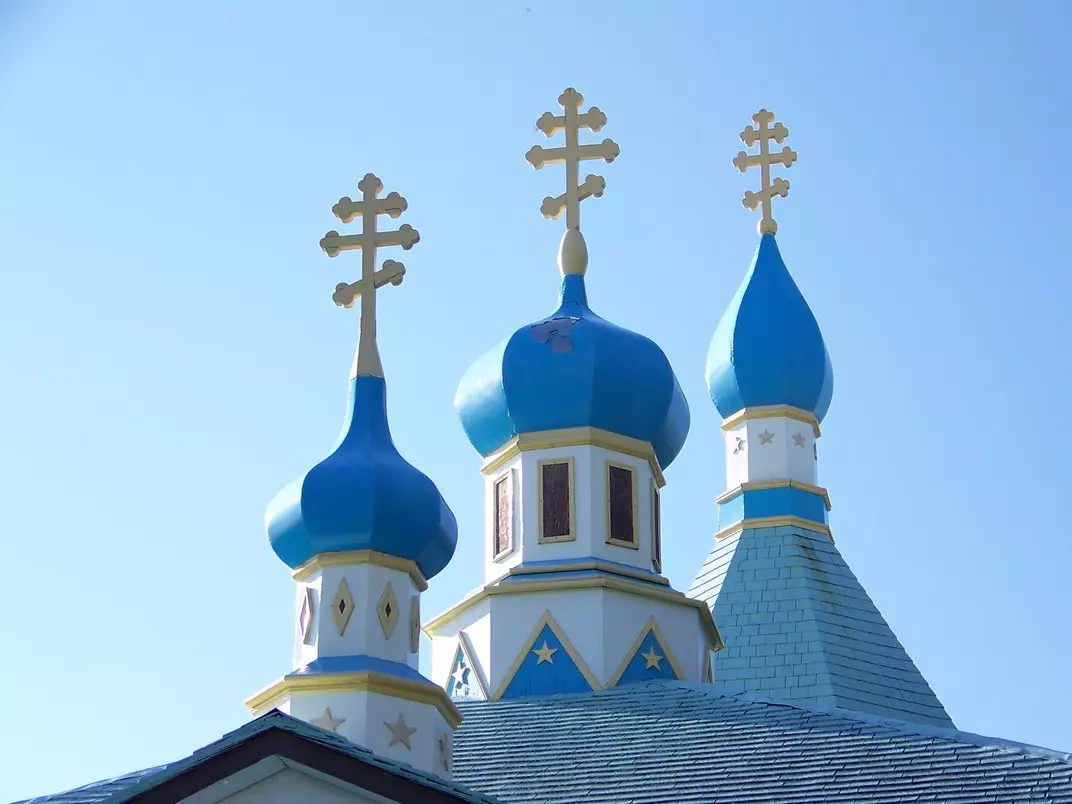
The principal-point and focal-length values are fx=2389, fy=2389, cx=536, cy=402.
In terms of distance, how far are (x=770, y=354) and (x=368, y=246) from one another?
525 centimetres

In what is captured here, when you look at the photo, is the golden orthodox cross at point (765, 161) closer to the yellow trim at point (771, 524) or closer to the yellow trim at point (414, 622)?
the yellow trim at point (771, 524)

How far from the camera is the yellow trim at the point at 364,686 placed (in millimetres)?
14148

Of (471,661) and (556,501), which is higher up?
(556,501)

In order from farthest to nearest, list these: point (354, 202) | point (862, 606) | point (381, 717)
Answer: point (862, 606) → point (354, 202) → point (381, 717)

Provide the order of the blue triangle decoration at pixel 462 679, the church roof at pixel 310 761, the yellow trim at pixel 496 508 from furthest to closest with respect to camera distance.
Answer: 1. the yellow trim at pixel 496 508
2. the blue triangle decoration at pixel 462 679
3. the church roof at pixel 310 761

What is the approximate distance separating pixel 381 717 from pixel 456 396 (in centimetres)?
421

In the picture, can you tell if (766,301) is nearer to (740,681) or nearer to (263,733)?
(740,681)

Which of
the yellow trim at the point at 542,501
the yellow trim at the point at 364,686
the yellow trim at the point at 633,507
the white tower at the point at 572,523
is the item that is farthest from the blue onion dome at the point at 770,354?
the yellow trim at the point at 364,686

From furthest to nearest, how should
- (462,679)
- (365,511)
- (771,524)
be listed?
(771,524)
(462,679)
(365,511)

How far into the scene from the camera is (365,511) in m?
14.5

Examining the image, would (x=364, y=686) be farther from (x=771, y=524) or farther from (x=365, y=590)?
(x=771, y=524)

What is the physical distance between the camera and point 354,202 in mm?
16234

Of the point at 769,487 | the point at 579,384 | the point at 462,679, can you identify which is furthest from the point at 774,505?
the point at 462,679

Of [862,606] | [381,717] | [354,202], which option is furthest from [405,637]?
[862,606]
